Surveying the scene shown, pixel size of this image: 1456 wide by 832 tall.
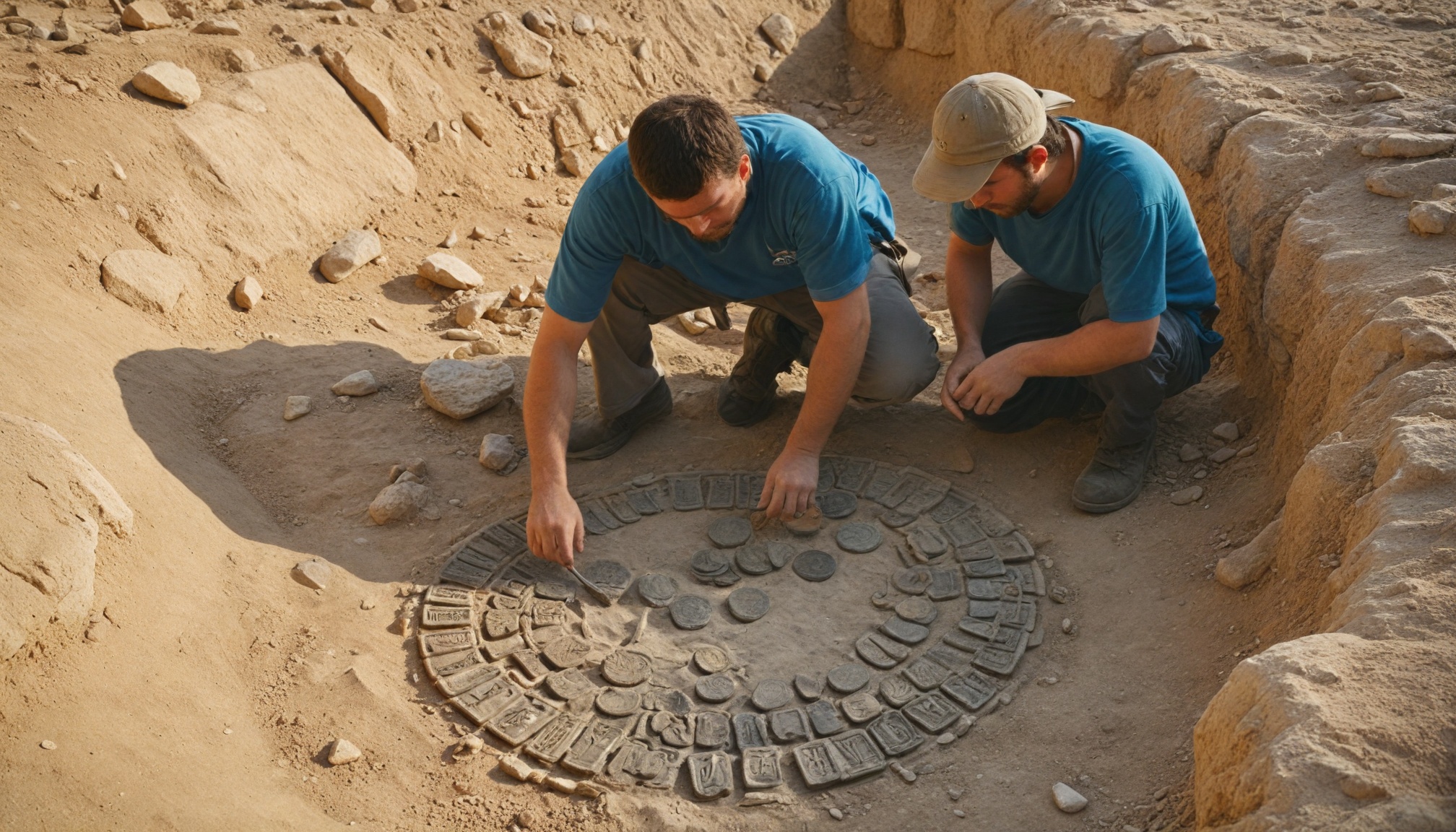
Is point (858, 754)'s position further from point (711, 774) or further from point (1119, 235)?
point (1119, 235)

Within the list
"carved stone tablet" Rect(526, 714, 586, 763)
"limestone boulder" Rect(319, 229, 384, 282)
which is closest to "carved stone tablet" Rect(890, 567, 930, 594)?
"carved stone tablet" Rect(526, 714, 586, 763)

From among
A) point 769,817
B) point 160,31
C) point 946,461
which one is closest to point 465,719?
point 769,817

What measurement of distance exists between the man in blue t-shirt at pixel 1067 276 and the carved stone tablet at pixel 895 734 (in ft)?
3.75

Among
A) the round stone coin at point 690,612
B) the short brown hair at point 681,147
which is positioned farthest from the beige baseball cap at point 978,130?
the round stone coin at point 690,612

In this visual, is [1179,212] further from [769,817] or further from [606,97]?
[606,97]

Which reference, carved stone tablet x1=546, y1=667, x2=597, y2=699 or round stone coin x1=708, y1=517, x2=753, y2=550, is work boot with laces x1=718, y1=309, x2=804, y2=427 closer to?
round stone coin x1=708, y1=517, x2=753, y2=550

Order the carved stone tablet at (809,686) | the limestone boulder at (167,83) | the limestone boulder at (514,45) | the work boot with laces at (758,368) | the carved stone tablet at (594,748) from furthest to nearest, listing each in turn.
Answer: the limestone boulder at (514,45), the limestone boulder at (167,83), the work boot with laces at (758,368), the carved stone tablet at (809,686), the carved stone tablet at (594,748)

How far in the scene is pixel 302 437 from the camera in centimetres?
400

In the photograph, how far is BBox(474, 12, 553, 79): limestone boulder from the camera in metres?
6.11

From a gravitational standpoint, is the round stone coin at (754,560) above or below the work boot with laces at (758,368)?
below

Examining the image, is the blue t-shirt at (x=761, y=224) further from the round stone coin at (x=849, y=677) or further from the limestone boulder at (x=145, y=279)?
the limestone boulder at (x=145, y=279)

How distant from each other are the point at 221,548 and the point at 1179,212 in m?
3.32

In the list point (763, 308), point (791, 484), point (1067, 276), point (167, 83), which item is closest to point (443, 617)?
point (791, 484)

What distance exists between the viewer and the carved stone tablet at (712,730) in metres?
2.92
